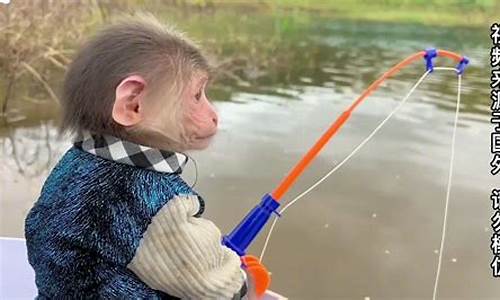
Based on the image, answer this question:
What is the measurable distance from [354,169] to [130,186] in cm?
158

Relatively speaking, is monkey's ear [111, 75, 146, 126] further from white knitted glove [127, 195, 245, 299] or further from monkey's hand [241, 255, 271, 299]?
monkey's hand [241, 255, 271, 299]

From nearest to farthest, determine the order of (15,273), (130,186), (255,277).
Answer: (130,186), (255,277), (15,273)

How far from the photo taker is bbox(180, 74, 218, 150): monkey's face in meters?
0.60

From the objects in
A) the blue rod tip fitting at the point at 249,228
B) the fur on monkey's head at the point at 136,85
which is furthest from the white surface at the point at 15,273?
the fur on monkey's head at the point at 136,85

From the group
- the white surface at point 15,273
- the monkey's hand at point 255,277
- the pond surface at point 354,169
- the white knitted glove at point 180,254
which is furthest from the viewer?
the pond surface at point 354,169

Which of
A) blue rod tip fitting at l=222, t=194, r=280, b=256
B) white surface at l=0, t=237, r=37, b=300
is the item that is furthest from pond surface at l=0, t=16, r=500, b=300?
blue rod tip fitting at l=222, t=194, r=280, b=256

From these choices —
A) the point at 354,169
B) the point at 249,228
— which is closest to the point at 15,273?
the point at 249,228

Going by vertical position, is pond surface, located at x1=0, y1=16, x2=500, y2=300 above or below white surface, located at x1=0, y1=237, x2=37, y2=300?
below

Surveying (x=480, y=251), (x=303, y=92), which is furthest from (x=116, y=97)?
(x=303, y=92)

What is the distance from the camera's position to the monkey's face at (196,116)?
1.96 feet

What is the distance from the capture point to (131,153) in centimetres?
55

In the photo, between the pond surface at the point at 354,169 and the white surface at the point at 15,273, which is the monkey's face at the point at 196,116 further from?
the pond surface at the point at 354,169

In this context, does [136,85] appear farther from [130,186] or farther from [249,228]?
[249,228]

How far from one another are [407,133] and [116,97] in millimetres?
1861
